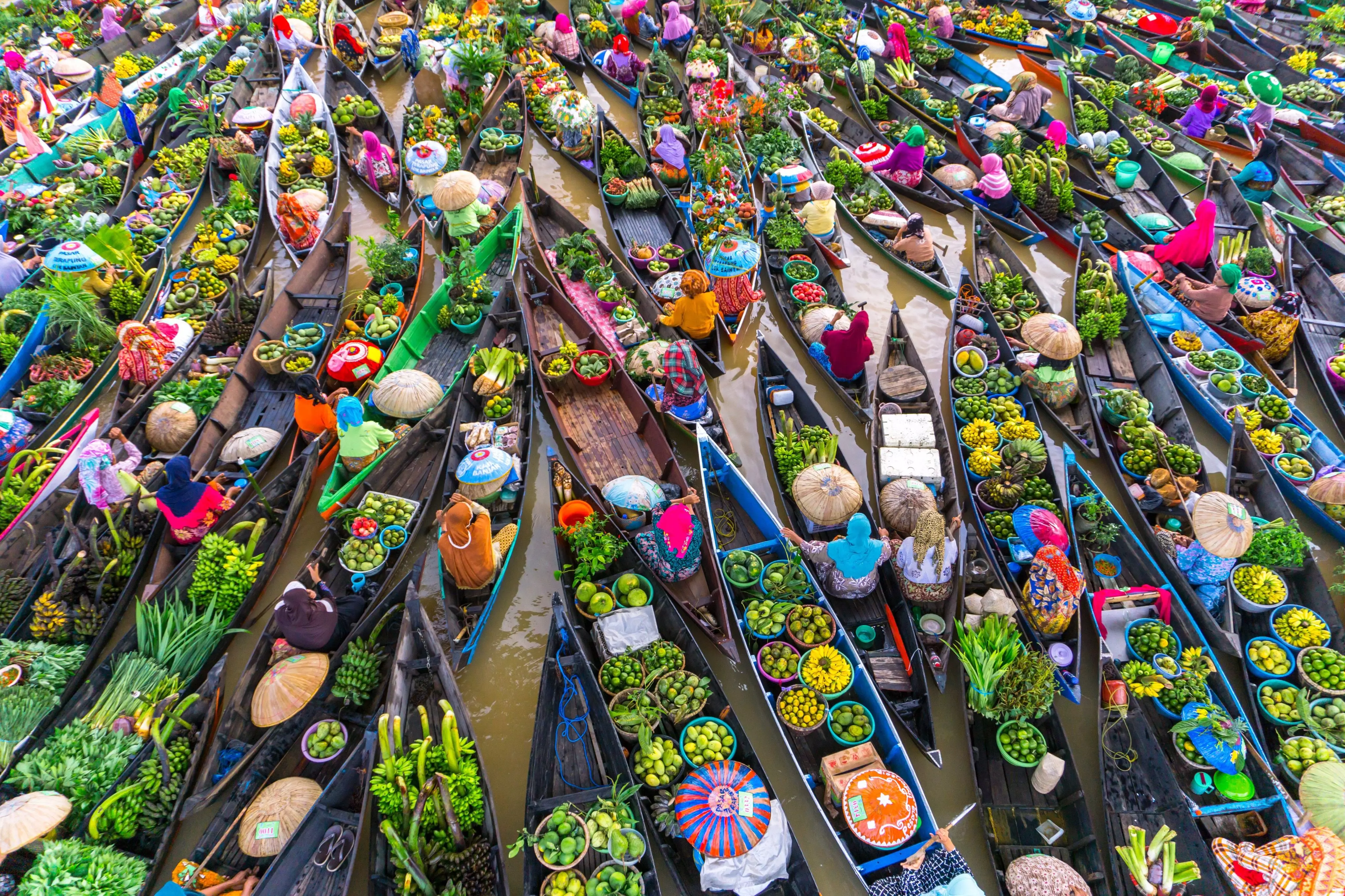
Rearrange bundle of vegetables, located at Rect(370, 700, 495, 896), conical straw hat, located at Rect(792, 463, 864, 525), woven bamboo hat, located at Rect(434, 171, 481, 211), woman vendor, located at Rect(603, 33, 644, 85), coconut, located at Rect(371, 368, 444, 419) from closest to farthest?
bundle of vegetables, located at Rect(370, 700, 495, 896) → conical straw hat, located at Rect(792, 463, 864, 525) → coconut, located at Rect(371, 368, 444, 419) → woven bamboo hat, located at Rect(434, 171, 481, 211) → woman vendor, located at Rect(603, 33, 644, 85)

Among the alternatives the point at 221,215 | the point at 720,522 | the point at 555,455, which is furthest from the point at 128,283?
the point at 720,522

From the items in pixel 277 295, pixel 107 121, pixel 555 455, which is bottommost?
pixel 555 455

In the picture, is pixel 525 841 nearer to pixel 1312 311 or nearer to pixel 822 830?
pixel 822 830

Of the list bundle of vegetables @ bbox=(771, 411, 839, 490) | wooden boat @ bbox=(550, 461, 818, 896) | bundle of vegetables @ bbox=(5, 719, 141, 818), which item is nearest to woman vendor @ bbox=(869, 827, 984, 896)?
wooden boat @ bbox=(550, 461, 818, 896)

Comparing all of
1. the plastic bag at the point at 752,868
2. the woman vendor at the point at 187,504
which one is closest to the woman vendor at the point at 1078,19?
the plastic bag at the point at 752,868

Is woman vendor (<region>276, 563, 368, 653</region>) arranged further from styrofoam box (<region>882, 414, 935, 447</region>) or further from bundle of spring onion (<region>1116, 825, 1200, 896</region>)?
bundle of spring onion (<region>1116, 825, 1200, 896</region>)

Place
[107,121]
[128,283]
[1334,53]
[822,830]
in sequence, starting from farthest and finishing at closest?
[1334,53] → [107,121] → [128,283] → [822,830]
